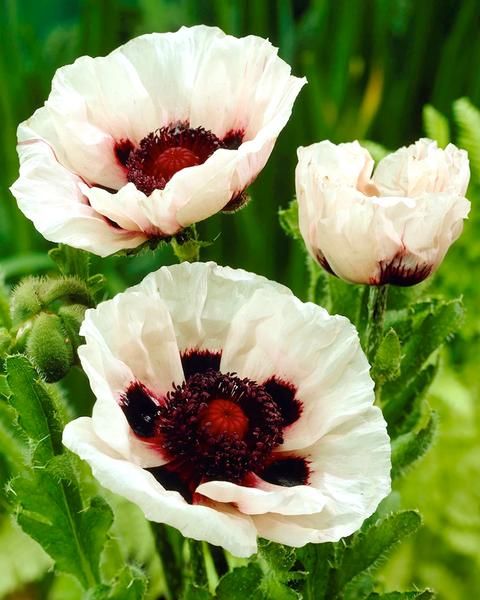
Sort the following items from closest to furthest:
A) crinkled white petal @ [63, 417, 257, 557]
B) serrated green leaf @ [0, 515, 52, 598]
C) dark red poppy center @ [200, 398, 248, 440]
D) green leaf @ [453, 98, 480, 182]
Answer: crinkled white petal @ [63, 417, 257, 557]
dark red poppy center @ [200, 398, 248, 440]
green leaf @ [453, 98, 480, 182]
serrated green leaf @ [0, 515, 52, 598]

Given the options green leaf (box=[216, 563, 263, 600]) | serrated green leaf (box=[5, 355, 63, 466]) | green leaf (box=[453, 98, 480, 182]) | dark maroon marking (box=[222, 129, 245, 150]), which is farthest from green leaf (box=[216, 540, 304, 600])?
green leaf (box=[453, 98, 480, 182])

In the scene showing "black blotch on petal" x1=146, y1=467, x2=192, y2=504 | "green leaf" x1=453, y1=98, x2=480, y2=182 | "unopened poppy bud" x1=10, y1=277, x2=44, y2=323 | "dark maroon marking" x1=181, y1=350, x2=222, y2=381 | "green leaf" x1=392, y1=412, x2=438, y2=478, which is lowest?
"green leaf" x1=453, y1=98, x2=480, y2=182

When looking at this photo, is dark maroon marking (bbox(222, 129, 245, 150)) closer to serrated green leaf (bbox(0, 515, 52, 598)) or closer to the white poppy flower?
the white poppy flower

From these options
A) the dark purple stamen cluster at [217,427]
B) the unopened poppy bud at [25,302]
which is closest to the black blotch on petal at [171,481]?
the dark purple stamen cluster at [217,427]

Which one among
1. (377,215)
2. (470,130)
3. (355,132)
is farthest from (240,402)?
(355,132)

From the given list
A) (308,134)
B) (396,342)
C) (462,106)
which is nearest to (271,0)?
(308,134)

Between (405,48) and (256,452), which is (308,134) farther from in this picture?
(256,452)

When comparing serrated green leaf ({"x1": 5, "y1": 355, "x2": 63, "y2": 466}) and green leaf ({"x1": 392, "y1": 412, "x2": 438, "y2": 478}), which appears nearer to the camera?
serrated green leaf ({"x1": 5, "y1": 355, "x2": 63, "y2": 466})

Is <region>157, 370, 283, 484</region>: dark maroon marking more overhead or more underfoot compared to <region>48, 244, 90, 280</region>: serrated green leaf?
more underfoot
